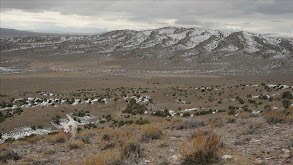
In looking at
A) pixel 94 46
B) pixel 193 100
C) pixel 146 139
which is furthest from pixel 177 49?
pixel 146 139

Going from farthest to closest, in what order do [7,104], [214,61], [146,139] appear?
[214,61] → [7,104] → [146,139]

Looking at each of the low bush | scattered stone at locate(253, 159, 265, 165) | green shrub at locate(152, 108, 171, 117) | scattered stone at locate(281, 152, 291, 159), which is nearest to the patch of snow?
green shrub at locate(152, 108, 171, 117)

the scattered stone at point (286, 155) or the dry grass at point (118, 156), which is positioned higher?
the scattered stone at point (286, 155)

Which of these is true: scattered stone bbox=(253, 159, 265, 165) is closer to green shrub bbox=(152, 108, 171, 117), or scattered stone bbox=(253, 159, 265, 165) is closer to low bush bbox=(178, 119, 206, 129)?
low bush bbox=(178, 119, 206, 129)

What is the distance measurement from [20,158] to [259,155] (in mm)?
7013

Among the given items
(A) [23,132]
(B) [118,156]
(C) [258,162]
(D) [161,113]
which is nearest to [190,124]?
(B) [118,156]

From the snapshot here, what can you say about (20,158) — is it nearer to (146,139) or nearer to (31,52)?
(146,139)

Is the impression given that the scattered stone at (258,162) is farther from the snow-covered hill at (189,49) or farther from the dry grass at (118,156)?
the snow-covered hill at (189,49)

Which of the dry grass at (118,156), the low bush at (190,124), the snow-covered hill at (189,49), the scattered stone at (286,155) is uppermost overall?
the snow-covered hill at (189,49)

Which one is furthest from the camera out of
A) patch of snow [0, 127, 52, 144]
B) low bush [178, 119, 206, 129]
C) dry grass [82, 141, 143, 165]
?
patch of snow [0, 127, 52, 144]

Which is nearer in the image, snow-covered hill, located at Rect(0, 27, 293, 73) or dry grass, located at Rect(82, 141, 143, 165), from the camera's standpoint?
dry grass, located at Rect(82, 141, 143, 165)

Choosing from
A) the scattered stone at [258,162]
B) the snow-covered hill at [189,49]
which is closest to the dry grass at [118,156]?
the scattered stone at [258,162]

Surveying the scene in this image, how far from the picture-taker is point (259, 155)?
4.72 meters

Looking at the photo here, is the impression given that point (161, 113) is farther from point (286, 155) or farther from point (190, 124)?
A: point (286, 155)
